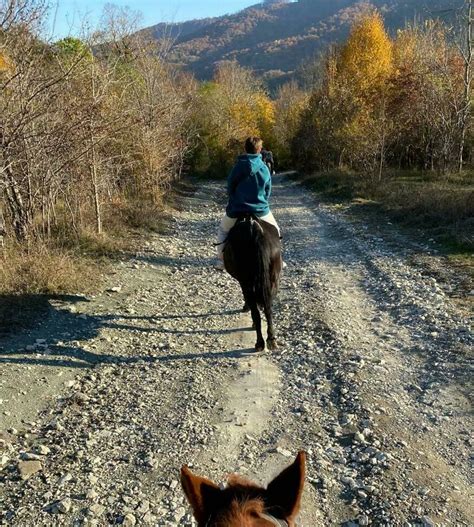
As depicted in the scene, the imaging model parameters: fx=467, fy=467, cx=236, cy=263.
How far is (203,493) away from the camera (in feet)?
5.24

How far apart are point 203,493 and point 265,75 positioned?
135 m

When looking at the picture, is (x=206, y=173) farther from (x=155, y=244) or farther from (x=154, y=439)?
(x=154, y=439)

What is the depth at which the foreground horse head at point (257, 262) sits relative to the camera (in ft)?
20.2

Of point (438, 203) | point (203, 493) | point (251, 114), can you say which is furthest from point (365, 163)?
point (203, 493)

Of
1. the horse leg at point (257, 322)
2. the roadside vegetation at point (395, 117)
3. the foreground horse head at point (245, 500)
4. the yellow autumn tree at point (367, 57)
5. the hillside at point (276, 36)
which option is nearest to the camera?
the foreground horse head at point (245, 500)

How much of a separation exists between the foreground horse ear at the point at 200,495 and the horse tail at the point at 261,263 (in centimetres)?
462

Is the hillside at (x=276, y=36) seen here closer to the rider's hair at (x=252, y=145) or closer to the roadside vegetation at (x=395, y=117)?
the roadside vegetation at (x=395, y=117)

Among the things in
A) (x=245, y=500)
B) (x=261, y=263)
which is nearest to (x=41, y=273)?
(x=261, y=263)

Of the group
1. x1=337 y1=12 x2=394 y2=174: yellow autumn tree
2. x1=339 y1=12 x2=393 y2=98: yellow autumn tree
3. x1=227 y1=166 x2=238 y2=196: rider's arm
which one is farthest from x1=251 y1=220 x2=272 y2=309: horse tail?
x1=339 y1=12 x2=393 y2=98: yellow autumn tree

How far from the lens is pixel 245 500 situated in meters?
1.53

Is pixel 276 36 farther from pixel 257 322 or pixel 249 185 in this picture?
pixel 257 322

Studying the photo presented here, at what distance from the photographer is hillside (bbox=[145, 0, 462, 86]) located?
410 ft

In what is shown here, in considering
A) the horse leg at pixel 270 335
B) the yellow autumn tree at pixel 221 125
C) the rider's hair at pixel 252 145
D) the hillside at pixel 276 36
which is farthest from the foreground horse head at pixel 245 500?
the hillside at pixel 276 36

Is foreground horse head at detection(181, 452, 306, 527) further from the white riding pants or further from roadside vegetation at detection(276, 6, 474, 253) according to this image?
roadside vegetation at detection(276, 6, 474, 253)
